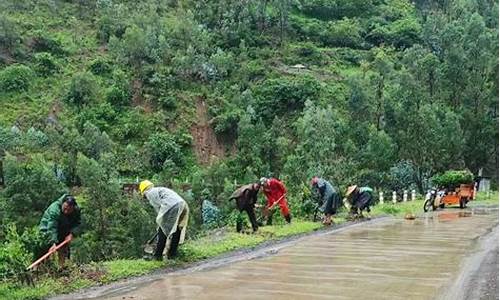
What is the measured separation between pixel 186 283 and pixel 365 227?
9218mm

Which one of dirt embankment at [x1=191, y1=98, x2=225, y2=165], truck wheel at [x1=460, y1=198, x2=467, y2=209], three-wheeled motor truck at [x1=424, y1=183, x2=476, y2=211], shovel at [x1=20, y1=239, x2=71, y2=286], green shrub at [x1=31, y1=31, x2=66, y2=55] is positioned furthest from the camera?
green shrub at [x1=31, y1=31, x2=66, y2=55]

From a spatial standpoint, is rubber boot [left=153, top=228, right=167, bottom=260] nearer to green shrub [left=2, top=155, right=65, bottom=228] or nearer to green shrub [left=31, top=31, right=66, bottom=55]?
green shrub [left=2, top=155, right=65, bottom=228]

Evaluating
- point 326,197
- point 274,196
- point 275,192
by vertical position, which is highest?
point 275,192

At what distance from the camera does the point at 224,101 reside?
207 ft

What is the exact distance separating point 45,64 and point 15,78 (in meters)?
4.64

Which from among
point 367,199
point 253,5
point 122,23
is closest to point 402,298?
point 367,199

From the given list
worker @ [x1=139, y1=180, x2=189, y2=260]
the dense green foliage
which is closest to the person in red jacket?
worker @ [x1=139, y1=180, x2=189, y2=260]

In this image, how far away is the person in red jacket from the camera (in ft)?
53.9

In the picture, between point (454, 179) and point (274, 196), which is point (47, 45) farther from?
point (274, 196)

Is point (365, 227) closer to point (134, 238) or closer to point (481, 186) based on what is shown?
point (134, 238)

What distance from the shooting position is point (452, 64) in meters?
46.4

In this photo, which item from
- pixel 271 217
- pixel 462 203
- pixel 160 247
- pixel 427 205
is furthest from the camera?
pixel 462 203

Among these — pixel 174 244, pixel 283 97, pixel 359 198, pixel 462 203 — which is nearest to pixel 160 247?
pixel 174 244

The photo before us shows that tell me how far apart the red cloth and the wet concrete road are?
2217mm
